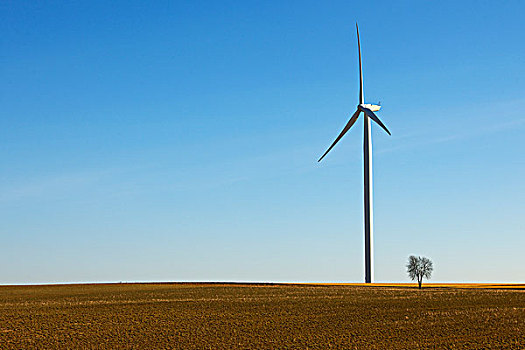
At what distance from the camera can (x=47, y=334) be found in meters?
36.5

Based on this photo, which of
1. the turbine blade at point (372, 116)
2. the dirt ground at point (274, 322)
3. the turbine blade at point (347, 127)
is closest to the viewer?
the dirt ground at point (274, 322)

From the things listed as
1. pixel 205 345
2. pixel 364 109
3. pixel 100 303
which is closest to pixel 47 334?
pixel 205 345

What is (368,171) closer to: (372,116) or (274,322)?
(372,116)

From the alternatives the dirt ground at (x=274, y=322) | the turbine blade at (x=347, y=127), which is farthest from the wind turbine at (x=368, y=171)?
the dirt ground at (x=274, y=322)

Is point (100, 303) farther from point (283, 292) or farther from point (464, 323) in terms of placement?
point (464, 323)

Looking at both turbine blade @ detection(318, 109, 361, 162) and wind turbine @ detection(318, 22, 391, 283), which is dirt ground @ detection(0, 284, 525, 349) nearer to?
wind turbine @ detection(318, 22, 391, 283)

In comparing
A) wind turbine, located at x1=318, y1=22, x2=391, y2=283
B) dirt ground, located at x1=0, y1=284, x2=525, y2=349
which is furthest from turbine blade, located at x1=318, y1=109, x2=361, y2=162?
dirt ground, located at x1=0, y1=284, x2=525, y2=349

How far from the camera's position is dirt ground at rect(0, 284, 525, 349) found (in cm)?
3300

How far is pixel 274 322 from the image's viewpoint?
3884 cm

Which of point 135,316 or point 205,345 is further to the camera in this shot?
point 135,316

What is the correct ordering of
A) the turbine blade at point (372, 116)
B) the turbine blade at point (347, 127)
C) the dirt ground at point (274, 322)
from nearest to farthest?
the dirt ground at point (274, 322), the turbine blade at point (372, 116), the turbine blade at point (347, 127)

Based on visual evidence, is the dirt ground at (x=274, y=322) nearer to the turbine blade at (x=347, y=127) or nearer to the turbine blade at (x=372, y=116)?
the turbine blade at (x=372, y=116)

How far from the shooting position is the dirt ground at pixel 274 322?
33000mm

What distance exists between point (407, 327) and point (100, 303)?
24.8 metres
